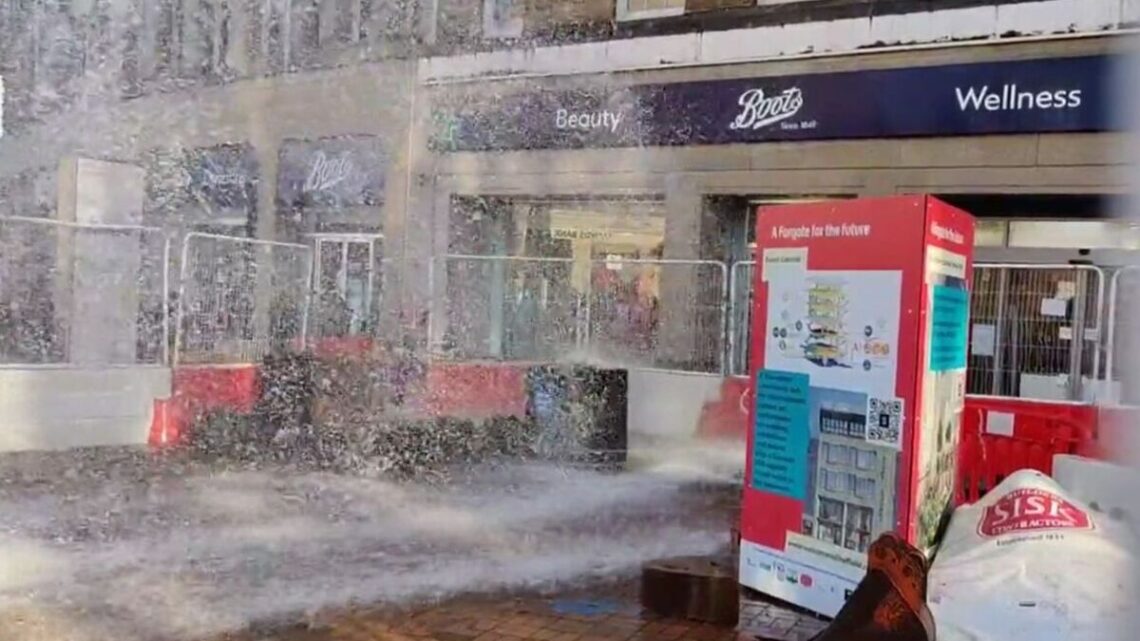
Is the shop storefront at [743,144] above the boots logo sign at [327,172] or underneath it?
above

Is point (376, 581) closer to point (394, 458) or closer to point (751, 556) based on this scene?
point (751, 556)

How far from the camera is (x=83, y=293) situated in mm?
9430

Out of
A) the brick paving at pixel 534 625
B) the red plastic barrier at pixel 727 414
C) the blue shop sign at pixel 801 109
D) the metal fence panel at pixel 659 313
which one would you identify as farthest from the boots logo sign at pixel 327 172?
the brick paving at pixel 534 625

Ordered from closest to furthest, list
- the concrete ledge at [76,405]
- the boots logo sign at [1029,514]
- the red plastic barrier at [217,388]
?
1. the boots logo sign at [1029,514]
2. the concrete ledge at [76,405]
3. the red plastic barrier at [217,388]

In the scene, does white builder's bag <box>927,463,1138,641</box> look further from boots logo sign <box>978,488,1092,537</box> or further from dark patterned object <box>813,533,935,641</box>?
dark patterned object <box>813,533,935,641</box>

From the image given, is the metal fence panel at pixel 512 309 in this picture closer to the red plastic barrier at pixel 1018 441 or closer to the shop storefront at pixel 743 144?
the shop storefront at pixel 743 144

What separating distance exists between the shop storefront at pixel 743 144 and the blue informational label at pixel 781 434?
6146mm

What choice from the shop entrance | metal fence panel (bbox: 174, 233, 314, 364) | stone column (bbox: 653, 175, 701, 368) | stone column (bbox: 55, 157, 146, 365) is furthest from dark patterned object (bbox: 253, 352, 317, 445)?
stone column (bbox: 653, 175, 701, 368)

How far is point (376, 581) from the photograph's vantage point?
17.6ft

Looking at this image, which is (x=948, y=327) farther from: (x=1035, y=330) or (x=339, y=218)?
(x=339, y=218)

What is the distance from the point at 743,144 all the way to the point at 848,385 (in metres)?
8.67

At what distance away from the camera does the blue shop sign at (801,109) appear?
11164 mm

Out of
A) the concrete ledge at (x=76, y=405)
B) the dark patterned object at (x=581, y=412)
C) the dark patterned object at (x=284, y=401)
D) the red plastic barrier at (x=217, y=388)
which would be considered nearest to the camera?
the concrete ledge at (x=76, y=405)

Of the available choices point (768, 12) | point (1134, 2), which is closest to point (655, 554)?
point (1134, 2)
